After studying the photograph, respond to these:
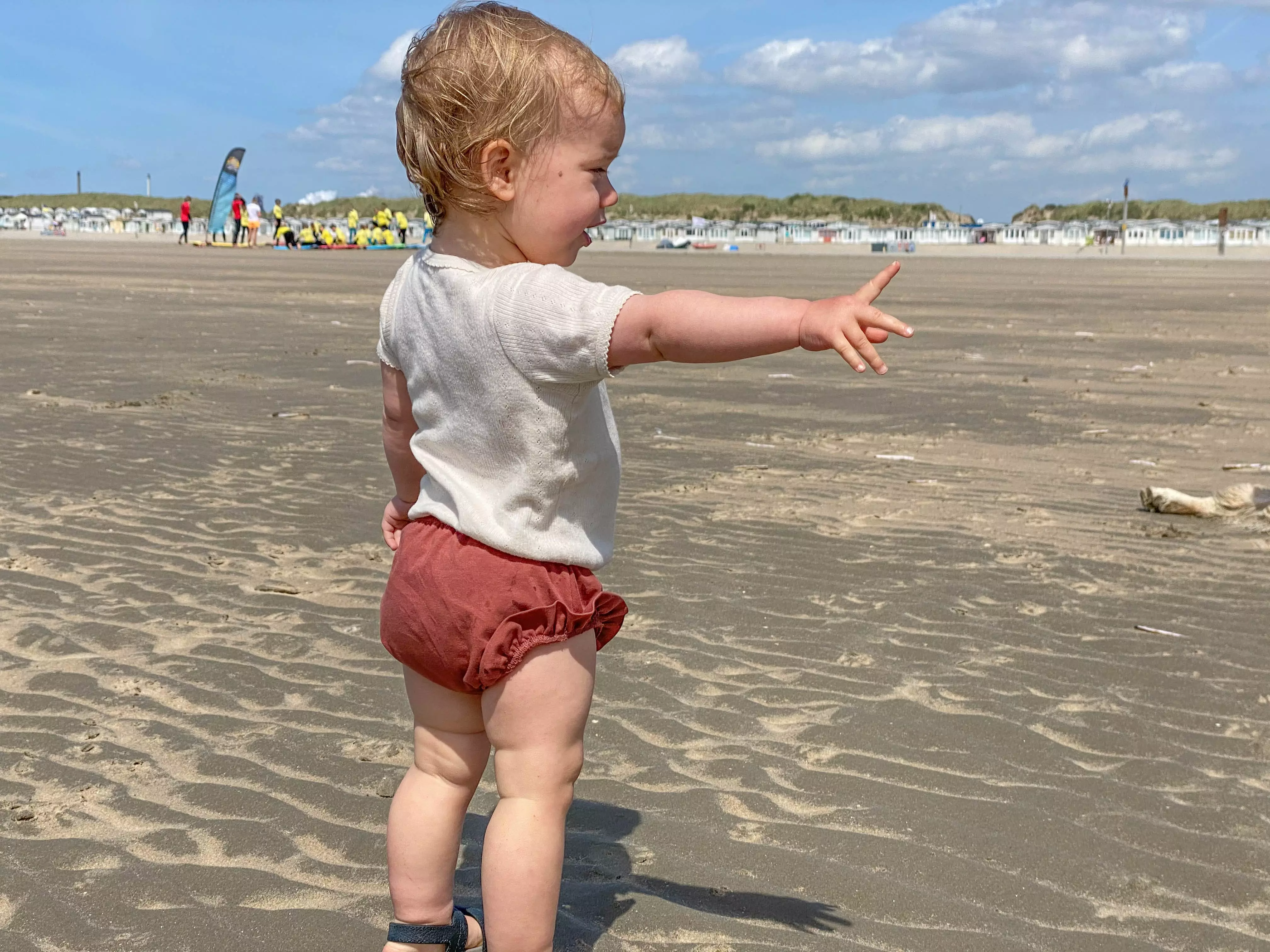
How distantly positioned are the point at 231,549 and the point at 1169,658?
12.1 feet

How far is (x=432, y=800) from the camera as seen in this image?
2.29m

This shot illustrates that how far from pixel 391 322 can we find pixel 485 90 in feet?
1.52

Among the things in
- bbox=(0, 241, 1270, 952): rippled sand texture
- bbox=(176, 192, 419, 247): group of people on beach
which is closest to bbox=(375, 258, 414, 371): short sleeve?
bbox=(0, 241, 1270, 952): rippled sand texture

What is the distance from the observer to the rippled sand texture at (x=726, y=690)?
271cm

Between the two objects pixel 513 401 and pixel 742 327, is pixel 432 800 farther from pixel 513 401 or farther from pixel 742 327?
pixel 742 327

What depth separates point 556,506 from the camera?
84.1 inches

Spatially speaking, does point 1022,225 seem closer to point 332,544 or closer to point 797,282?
point 797,282

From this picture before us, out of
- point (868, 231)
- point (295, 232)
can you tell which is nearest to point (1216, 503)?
point (295, 232)

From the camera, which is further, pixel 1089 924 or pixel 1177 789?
pixel 1177 789

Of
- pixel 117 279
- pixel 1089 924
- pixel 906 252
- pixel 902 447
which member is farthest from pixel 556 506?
pixel 906 252

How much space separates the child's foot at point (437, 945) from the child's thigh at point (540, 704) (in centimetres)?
49

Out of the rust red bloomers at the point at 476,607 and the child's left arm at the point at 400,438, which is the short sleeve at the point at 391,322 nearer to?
the child's left arm at the point at 400,438

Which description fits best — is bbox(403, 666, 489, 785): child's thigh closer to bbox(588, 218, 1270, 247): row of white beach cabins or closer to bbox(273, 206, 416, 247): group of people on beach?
bbox(273, 206, 416, 247): group of people on beach

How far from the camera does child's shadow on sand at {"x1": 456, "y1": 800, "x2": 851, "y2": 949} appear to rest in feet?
8.63
